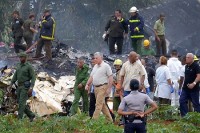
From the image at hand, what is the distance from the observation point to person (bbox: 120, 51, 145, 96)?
13.9 meters

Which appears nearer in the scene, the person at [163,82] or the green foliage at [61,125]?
the green foliage at [61,125]

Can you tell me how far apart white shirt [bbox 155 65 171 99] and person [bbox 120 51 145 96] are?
1.69 meters

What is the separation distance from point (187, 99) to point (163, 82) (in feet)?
4.33

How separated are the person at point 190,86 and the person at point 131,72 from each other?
1.14 meters

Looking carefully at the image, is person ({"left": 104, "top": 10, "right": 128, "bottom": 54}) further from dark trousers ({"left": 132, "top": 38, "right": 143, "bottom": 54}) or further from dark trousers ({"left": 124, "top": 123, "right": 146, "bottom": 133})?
→ dark trousers ({"left": 124, "top": 123, "right": 146, "bottom": 133})

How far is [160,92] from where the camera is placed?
628 inches

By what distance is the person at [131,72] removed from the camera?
1395 cm

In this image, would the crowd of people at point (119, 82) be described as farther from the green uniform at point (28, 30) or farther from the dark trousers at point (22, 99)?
the green uniform at point (28, 30)

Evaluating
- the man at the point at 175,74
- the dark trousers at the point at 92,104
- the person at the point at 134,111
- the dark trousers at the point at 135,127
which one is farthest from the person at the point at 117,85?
the dark trousers at the point at 135,127

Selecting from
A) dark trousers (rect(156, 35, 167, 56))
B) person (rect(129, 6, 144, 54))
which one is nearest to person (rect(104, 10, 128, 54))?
person (rect(129, 6, 144, 54))

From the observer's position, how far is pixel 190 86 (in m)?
14.2

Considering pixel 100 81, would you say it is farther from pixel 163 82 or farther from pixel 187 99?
pixel 163 82

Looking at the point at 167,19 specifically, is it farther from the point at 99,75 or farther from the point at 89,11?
the point at 99,75

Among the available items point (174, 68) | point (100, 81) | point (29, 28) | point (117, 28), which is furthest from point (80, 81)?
point (29, 28)
